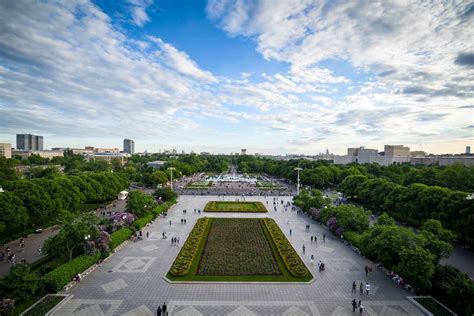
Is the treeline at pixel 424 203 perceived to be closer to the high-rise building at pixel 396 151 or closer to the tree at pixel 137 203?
the tree at pixel 137 203

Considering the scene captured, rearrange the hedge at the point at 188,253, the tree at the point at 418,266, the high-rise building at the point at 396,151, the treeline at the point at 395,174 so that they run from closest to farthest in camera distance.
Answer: the tree at the point at 418,266, the hedge at the point at 188,253, the treeline at the point at 395,174, the high-rise building at the point at 396,151

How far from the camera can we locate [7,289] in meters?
14.9

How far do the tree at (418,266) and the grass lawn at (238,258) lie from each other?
19.4 feet

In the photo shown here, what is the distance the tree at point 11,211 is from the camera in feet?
81.7

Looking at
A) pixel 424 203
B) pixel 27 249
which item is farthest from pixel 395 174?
pixel 27 249

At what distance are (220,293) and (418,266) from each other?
11.7 metres

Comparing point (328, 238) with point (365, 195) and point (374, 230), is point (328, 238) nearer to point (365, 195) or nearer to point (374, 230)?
point (374, 230)

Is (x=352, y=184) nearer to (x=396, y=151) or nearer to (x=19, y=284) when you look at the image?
(x=19, y=284)

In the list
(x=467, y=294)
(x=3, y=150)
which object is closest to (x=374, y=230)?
(x=467, y=294)

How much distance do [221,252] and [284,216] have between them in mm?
17372

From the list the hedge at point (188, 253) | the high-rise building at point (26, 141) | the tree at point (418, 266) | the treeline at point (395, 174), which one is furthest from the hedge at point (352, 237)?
the high-rise building at point (26, 141)

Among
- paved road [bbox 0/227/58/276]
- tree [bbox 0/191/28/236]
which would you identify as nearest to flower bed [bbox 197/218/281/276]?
paved road [bbox 0/227/58/276]

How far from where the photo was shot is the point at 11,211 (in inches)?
993

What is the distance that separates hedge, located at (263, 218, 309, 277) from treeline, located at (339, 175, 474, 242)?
52.3 feet
